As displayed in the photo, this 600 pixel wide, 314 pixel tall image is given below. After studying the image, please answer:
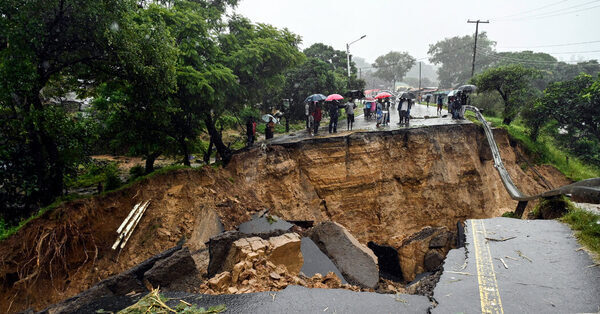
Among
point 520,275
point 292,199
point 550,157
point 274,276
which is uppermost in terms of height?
point 274,276

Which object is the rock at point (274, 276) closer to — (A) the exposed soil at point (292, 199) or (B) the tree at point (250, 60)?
(A) the exposed soil at point (292, 199)

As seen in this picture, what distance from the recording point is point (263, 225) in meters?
8.95

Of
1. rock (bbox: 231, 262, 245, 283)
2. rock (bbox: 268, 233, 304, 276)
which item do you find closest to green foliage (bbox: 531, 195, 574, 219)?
rock (bbox: 268, 233, 304, 276)

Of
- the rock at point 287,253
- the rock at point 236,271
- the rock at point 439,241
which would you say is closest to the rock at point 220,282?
the rock at point 236,271

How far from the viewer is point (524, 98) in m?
19.7

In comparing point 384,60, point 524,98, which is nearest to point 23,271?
point 524,98

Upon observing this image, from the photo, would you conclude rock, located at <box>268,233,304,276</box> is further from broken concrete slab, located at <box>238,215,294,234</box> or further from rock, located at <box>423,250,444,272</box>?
rock, located at <box>423,250,444,272</box>

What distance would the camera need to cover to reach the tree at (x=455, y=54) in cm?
6241

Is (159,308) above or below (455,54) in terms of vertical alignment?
below

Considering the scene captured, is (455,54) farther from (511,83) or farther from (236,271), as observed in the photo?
(236,271)

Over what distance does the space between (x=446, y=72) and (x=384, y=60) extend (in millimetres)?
15067

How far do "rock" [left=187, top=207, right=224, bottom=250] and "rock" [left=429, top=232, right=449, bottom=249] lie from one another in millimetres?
8758

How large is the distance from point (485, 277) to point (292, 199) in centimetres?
800

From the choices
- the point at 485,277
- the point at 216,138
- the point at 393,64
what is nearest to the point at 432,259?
the point at 485,277
